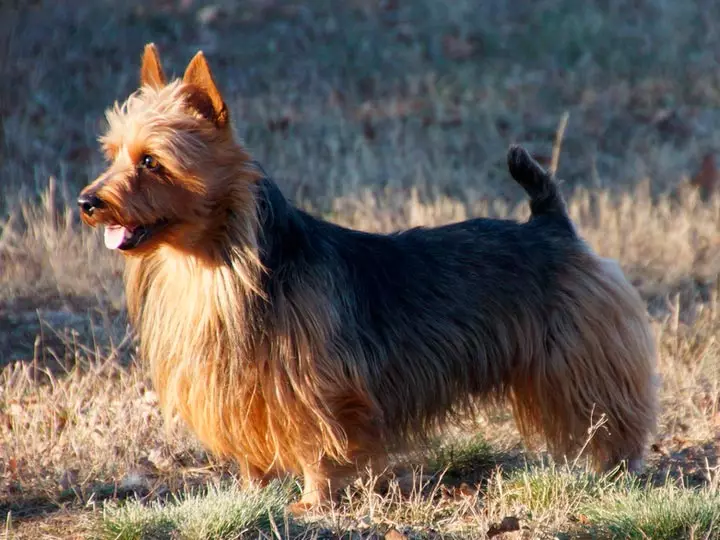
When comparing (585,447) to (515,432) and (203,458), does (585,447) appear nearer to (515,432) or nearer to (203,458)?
(515,432)

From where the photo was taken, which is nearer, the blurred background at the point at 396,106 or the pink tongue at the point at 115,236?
the pink tongue at the point at 115,236

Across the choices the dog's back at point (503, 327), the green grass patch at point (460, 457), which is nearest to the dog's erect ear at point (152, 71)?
the dog's back at point (503, 327)

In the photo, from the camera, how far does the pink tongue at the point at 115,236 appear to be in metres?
4.48

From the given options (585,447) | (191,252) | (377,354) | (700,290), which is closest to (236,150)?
(191,252)

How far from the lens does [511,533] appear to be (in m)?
4.47

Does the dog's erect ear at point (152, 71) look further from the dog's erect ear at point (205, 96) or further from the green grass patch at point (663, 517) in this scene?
the green grass patch at point (663, 517)

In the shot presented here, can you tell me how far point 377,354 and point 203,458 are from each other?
1.30 m

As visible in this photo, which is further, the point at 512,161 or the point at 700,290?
the point at 700,290

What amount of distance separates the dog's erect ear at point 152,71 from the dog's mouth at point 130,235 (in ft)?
2.35

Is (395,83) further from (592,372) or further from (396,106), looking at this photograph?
(592,372)

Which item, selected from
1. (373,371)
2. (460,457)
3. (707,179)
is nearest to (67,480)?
(373,371)

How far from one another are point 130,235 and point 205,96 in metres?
0.68

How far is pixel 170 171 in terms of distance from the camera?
4531 mm

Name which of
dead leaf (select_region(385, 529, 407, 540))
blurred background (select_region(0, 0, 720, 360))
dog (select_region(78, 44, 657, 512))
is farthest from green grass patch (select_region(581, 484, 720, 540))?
blurred background (select_region(0, 0, 720, 360))
